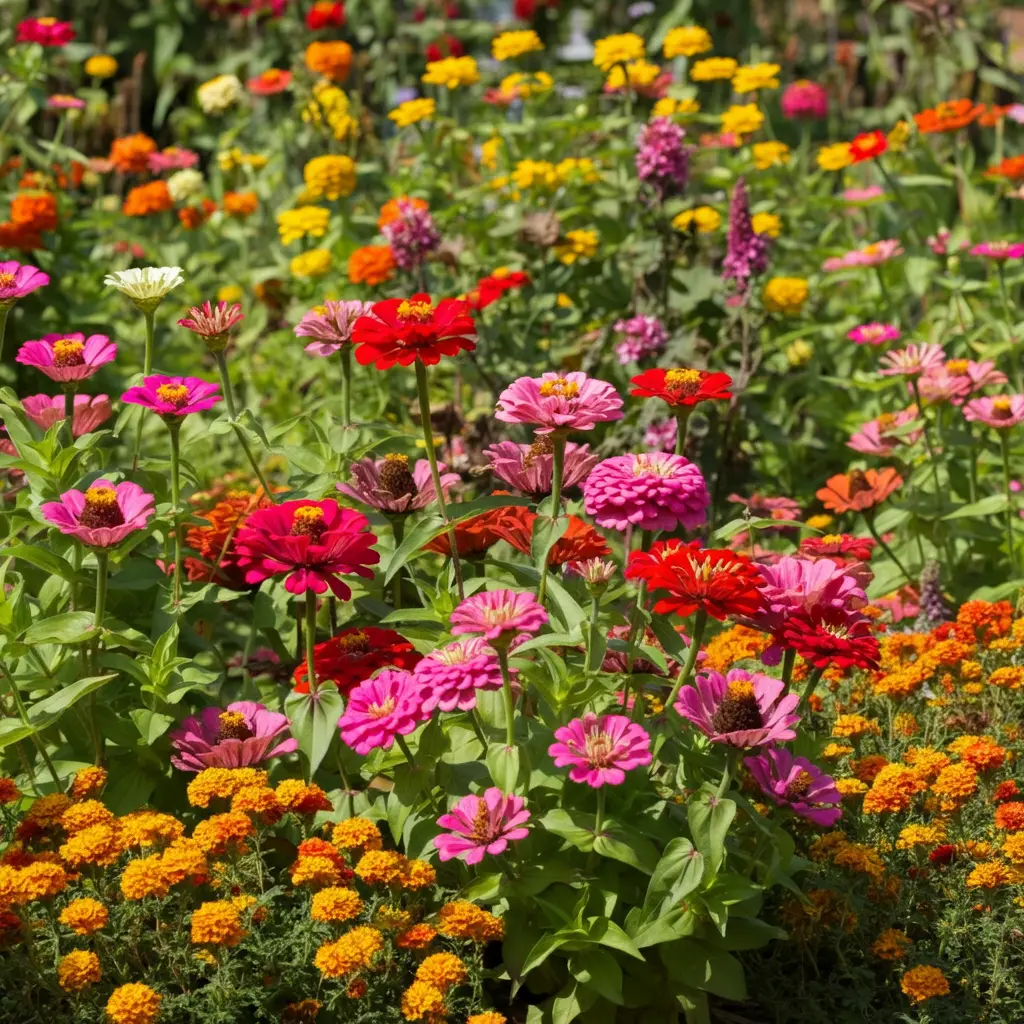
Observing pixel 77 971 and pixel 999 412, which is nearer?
pixel 77 971

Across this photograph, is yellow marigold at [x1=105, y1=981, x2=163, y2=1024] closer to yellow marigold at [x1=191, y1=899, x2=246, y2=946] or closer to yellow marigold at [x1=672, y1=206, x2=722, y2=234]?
yellow marigold at [x1=191, y1=899, x2=246, y2=946]

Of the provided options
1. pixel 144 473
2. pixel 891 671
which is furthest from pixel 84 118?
pixel 891 671

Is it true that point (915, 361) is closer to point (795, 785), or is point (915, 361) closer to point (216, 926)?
point (795, 785)

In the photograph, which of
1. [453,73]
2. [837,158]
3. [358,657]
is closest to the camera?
[358,657]

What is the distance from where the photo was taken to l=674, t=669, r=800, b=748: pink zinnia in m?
1.96

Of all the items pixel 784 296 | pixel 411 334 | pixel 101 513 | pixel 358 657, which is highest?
pixel 411 334

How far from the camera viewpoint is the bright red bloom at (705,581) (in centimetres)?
190

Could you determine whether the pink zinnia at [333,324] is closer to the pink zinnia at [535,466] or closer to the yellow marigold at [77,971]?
the pink zinnia at [535,466]

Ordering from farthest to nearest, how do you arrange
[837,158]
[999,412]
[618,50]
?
[837,158] → [618,50] → [999,412]

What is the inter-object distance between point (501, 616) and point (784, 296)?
2.32 m

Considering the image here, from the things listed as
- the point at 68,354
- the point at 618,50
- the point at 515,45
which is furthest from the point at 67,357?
the point at 515,45

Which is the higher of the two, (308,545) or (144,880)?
(308,545)

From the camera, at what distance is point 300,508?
2.13 m

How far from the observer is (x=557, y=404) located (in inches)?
80.5
